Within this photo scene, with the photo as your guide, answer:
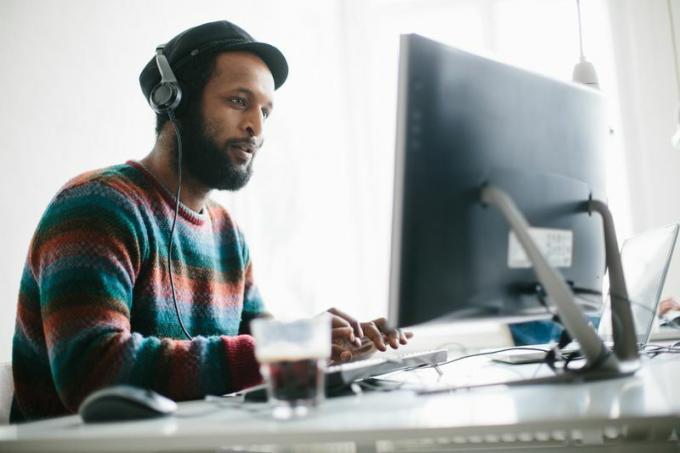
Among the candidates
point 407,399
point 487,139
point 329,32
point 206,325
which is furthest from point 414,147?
point 329,32

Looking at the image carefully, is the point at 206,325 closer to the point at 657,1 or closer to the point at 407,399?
the point at 407,399

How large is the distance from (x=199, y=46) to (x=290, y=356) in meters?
0.95

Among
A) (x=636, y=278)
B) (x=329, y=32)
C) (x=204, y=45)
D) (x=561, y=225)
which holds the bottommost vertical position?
(x=636, y=278)

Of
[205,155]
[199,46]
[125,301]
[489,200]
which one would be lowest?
[125,301]

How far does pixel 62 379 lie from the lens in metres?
0.99

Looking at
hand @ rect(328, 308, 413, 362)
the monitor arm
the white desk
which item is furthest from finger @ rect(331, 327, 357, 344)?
the monitor arm

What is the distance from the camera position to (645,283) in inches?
51.4

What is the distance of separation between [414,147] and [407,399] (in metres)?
0.29

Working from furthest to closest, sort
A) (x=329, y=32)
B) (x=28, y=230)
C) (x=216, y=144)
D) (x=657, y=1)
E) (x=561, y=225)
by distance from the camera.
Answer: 1. (x=329, y=32)
2. (x=657, y=1)
3. (x=28, y=230)
4. (x=216, y=144)
5. (x=561, y=225)

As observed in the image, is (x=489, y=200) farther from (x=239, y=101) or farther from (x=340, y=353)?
(x=239, y=101)

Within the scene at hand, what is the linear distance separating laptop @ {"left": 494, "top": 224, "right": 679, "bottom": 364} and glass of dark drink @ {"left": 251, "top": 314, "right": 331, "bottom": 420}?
56 centimetres

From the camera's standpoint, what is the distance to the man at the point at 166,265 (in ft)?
3.21

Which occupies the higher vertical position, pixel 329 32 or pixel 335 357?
pixel 329 32

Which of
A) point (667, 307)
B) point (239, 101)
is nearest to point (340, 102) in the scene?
point (239, 101)
